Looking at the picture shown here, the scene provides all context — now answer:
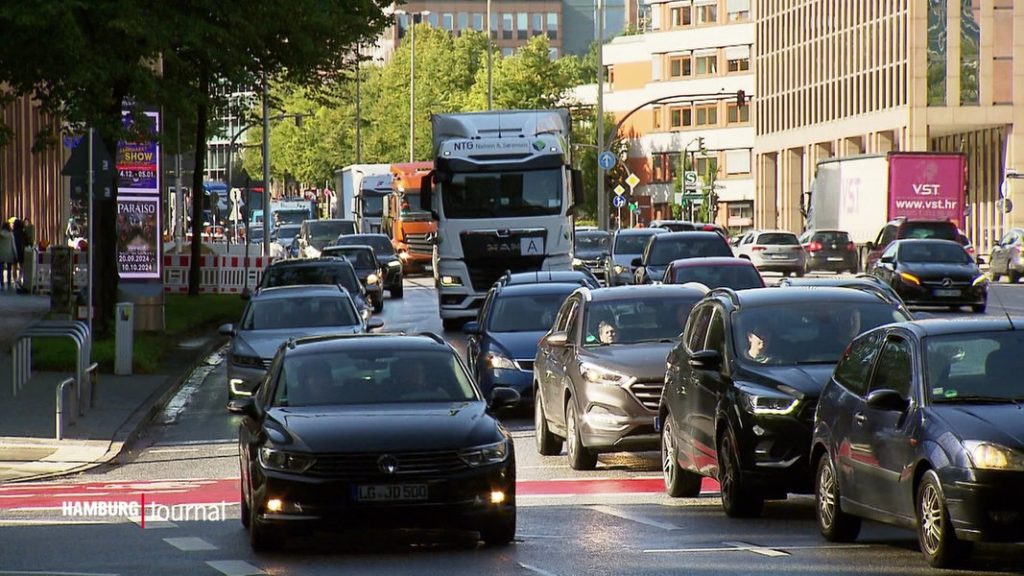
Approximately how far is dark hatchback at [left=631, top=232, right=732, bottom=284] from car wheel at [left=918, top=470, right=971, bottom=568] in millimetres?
27348

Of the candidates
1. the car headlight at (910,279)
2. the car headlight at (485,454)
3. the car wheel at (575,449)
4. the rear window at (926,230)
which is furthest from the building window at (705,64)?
the car headlight at (485,454)

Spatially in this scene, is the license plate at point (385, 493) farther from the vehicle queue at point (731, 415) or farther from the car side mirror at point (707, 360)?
the car side mirror at point (707, 360)

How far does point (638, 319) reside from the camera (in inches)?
755

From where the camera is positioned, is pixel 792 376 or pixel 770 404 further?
pixel 792 376

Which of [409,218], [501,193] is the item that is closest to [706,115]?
[409,218]

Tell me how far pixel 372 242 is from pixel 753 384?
43720 millimetres

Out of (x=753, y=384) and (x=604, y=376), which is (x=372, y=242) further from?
(x=753, y=384)

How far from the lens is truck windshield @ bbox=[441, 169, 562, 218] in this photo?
125 ft

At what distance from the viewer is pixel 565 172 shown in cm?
3838

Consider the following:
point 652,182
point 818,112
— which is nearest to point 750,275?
point 818,112

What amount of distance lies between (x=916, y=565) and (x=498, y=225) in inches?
1088

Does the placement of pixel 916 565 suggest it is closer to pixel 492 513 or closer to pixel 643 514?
pixel 492 513

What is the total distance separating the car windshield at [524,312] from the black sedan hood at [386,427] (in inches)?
428

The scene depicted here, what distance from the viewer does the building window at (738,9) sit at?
142750 mm
